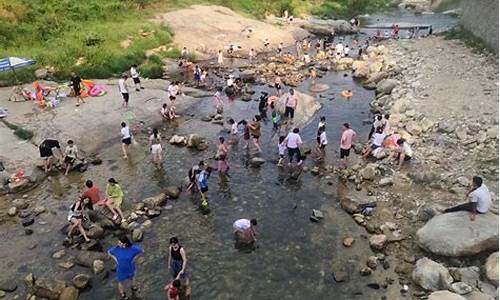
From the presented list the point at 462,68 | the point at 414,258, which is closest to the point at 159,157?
the point at 414,258

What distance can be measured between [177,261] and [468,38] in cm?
3816

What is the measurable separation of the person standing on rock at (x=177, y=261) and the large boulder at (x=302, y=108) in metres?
15.5

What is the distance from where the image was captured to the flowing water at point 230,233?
1430 centimetres

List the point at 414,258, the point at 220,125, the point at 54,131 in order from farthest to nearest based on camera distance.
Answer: the point at 220,125 → the point at 54,131 → the point at 414,258

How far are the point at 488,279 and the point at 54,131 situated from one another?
73.3 feet

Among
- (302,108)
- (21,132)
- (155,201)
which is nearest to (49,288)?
(155,201)

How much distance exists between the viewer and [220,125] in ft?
89.5

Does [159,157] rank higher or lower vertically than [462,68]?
lower

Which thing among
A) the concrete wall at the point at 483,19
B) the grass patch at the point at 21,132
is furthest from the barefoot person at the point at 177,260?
the concrete wall at the point at 483,19

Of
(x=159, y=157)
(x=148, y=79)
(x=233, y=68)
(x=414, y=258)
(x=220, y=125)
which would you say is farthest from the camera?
(x=233, y=68)

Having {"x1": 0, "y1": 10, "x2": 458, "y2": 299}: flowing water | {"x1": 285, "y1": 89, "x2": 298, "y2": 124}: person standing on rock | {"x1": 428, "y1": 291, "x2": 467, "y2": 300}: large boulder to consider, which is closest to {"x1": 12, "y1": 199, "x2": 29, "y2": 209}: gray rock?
{"x1": 0, "y1": 10, "x2": 458, "y2": 299}: flowing water

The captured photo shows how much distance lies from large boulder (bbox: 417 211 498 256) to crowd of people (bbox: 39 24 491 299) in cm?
36

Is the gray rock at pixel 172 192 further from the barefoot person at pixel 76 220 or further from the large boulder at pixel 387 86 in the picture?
the large boulder at pixel 387 86

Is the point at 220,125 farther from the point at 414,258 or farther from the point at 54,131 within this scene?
the point at 414,258
